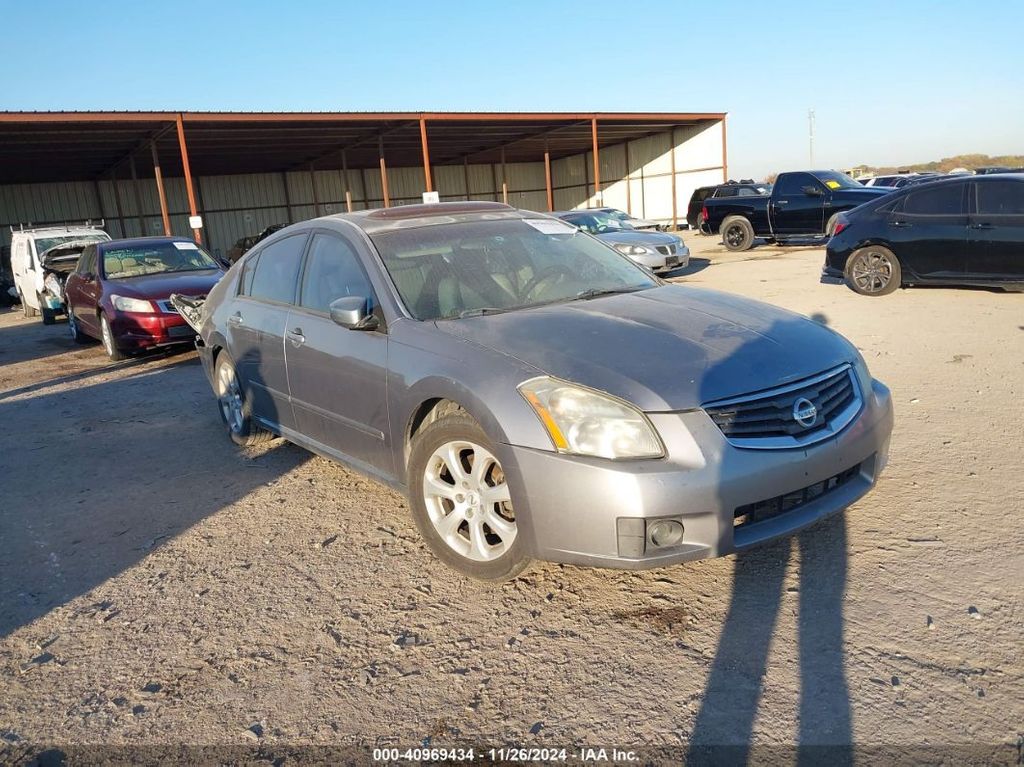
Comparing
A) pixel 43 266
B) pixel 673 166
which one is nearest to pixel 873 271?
pixel 43 266

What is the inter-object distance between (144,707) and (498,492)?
1.45 metres

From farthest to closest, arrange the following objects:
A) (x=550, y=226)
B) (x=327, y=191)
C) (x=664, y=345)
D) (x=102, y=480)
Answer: (x=327, y=191)
(x=102, y=480)
(x=550, y=226)
(x=664, y=345)

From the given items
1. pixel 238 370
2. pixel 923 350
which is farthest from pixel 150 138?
pixel 923 350

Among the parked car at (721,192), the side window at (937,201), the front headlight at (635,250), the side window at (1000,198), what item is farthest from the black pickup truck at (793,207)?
the side window at (1000,198)

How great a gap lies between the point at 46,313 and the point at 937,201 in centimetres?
1553

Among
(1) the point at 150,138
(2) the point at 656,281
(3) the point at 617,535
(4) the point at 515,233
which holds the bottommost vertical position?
(3) the point at 617,535

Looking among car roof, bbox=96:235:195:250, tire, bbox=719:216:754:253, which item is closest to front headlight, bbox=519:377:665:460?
car roof, bbox=96:235:195:250

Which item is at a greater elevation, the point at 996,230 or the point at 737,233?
the point at 996,230

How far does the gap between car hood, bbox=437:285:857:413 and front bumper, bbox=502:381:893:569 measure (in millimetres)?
175

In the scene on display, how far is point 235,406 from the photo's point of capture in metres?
5.47

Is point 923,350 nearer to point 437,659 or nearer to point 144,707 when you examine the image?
point 437,659

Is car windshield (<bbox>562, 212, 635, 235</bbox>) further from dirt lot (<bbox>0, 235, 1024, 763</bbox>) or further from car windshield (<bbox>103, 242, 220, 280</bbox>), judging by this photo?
dirt lot (<bbox>0, 235, 1024, 763</bbox>)

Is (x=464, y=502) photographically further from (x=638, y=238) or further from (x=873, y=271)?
(x=638, y=238)

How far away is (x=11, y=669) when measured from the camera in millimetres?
2857
